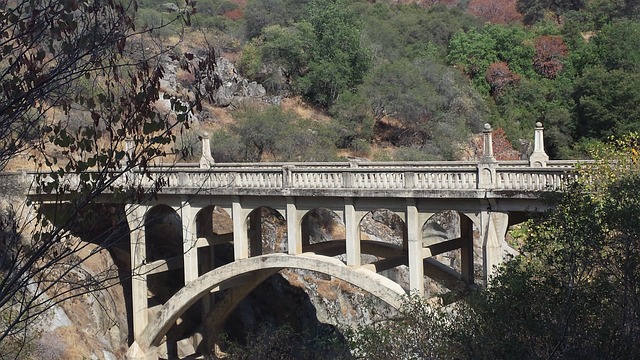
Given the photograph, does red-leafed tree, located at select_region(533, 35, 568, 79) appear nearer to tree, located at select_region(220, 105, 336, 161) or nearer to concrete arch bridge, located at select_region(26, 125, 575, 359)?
tree, located at select_region(220, 105, 336, 161)

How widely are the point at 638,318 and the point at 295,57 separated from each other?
49.2m

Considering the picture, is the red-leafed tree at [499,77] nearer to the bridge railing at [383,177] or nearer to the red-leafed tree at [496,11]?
the red-leafed tree at [496,11]

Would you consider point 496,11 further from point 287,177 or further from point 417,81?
point 287,177

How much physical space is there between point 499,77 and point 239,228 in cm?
4263

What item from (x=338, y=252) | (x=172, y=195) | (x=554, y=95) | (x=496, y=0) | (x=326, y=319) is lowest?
(x=326, y=319)

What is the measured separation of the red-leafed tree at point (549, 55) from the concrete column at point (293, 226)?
44.3 meters

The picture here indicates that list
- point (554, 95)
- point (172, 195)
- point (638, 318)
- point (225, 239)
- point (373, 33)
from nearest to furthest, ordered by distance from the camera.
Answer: point (638, 318)
point (172, 195)
point (225, 239)
point (554, 95)
point (373, 33)

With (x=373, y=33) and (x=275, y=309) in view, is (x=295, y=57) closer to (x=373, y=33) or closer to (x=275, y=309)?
(x=373, y=33)

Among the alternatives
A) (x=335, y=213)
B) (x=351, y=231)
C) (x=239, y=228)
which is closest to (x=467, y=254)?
(x=335, y=213)

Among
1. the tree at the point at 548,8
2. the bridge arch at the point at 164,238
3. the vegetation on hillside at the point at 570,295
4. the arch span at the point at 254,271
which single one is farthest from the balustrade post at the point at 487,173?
the tree at the point at 548,8

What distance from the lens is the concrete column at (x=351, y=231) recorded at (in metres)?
22.2

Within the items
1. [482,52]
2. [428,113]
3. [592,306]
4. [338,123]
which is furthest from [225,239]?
[482,52]

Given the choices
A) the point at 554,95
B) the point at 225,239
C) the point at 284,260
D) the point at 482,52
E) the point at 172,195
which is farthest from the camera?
the point at 482,52

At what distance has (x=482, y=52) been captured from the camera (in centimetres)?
6481
